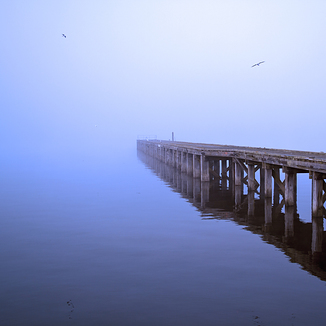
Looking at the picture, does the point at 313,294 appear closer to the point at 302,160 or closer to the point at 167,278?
the point at 167,278

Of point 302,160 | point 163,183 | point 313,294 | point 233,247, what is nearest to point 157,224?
point 233,247

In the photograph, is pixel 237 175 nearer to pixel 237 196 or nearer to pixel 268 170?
pixel 237 196

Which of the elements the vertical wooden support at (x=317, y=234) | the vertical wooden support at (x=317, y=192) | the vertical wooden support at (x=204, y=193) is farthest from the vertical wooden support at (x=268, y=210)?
the vertical wooden support at (x=204, y=193)

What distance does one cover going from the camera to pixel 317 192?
20.0m

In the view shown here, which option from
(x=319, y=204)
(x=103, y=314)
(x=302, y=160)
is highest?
(x=302, y=160)

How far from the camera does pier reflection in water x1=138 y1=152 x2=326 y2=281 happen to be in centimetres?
1564

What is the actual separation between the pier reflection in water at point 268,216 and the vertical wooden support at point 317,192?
1.10ft

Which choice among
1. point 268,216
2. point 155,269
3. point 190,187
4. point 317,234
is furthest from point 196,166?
point 155,269

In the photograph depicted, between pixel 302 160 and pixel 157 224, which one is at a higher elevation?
pixel 302 160

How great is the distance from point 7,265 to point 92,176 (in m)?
35.8

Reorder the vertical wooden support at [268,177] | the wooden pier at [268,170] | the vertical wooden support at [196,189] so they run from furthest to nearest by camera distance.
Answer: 1. the vertical wooden support at [196,189]
2. the vertical wooden support at [268,177]
3. the wooden pier at [268,170]

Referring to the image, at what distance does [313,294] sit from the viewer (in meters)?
11.6

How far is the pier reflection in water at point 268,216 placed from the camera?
15.6 meters

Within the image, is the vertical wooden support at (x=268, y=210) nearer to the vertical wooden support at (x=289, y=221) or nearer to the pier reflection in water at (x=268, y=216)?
the pier reflection in water at (x=268, y=216)
